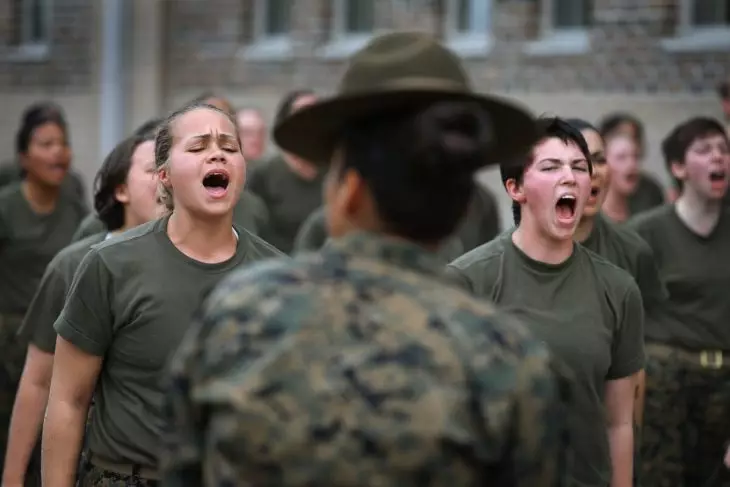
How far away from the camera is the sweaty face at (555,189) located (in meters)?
5.68

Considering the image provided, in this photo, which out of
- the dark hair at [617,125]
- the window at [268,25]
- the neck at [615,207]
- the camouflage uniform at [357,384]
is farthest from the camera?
the window at [268,25]

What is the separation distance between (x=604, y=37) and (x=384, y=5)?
2.75m

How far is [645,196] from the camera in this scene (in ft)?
40.2

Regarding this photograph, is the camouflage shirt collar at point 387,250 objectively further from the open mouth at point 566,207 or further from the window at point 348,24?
the window at point 348,24

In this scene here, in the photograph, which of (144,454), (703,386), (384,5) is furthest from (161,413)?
(384,5)

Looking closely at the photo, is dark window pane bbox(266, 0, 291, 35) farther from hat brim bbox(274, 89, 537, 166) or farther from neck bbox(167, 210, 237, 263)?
hat brim bbox(274, 89, 537, 166)

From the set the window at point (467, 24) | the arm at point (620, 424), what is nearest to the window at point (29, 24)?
the window at point (467, 24)

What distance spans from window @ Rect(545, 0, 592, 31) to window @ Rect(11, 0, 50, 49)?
323 inches

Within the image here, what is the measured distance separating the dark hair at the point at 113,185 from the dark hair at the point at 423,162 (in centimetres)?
353

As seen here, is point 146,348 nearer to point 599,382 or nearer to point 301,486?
point 599,382

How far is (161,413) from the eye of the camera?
16.7 feet

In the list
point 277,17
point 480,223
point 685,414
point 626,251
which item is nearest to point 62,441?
point 626,251

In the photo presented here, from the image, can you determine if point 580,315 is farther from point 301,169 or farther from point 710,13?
point 710,13

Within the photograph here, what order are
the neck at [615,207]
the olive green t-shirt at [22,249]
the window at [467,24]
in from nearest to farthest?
the olive green t-shirt at [22,249] → the neck at [615,207] → the window at [467,24]
